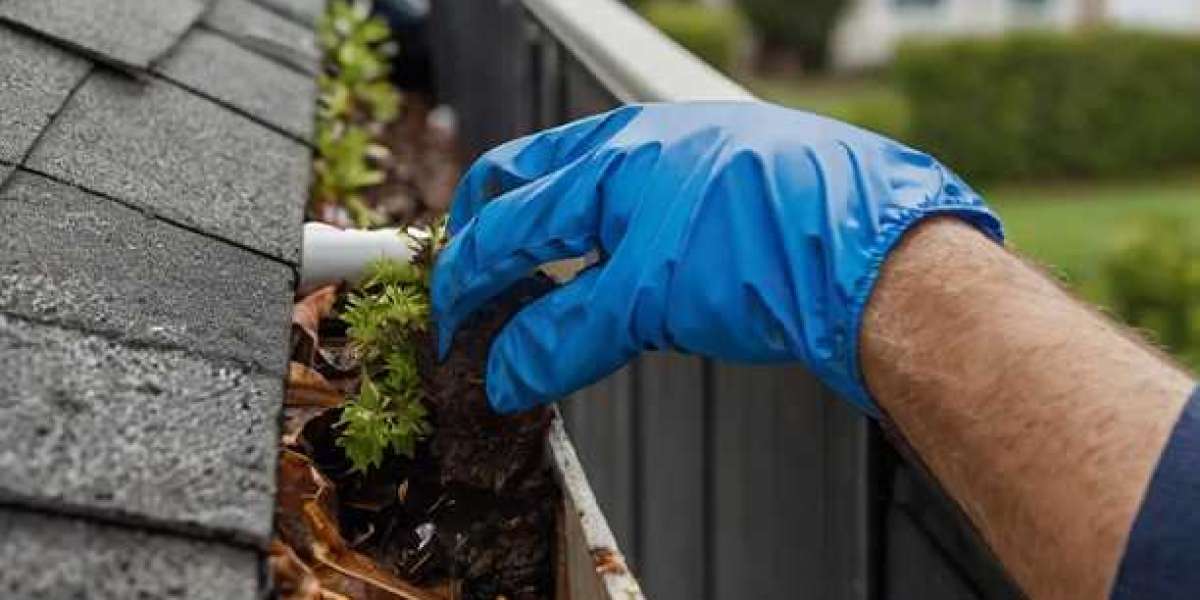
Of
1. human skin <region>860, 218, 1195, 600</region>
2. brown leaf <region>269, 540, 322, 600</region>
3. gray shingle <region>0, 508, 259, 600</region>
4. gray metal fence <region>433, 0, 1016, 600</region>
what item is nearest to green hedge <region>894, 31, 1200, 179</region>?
gray metal fence <region>433, 0, 1016, 600</region>

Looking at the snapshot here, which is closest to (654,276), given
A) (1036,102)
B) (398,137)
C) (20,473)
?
(20,473)

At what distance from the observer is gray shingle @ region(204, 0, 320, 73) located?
2945mm

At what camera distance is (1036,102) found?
22953mm

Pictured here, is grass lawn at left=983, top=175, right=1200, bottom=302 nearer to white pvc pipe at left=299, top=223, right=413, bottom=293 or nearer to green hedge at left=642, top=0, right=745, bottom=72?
green hedge at left=642, top=0, right=745, bottom=72

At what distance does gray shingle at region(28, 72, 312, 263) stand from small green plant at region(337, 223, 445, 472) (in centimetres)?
11

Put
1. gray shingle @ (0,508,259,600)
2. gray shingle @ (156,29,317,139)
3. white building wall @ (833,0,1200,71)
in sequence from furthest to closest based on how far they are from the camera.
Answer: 1. white building wall @ (833,0,1200,71)
2. gray shingle @ (156,29,317,139)
3. gray shingle @ (0,508,259,600)

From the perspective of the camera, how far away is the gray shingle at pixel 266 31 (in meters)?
2.95

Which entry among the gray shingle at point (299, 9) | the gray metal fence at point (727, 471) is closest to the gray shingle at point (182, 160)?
the gray metal fence at point (727, 471)

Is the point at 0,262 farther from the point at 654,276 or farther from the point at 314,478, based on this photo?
the point at 654,276

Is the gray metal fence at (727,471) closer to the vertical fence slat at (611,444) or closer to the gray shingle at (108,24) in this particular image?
the vertical fence slat at (611,444)

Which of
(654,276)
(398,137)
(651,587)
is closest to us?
(654,276)

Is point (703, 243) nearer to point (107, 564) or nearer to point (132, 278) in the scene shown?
point (132, 278)

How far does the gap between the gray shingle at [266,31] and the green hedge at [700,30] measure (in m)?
20.0

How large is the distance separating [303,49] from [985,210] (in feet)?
5.63
